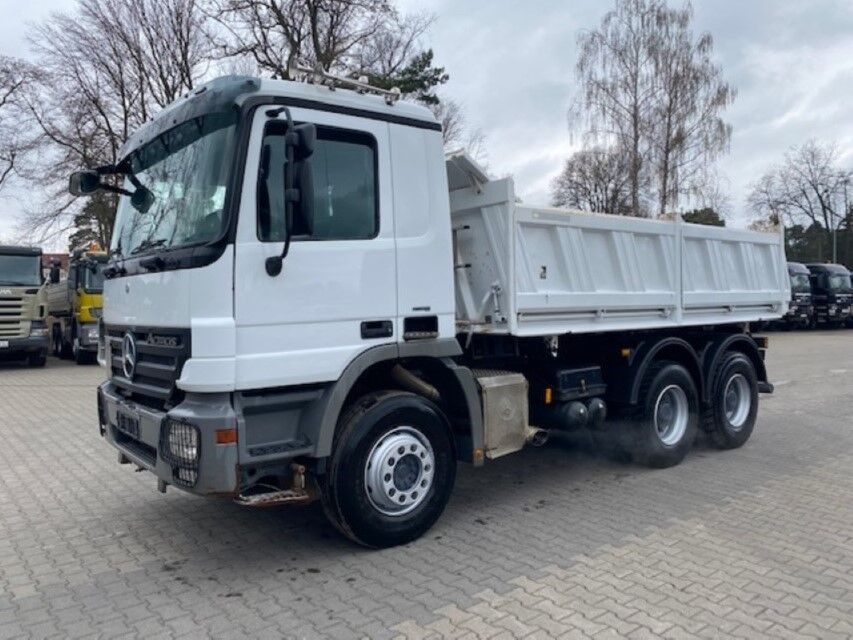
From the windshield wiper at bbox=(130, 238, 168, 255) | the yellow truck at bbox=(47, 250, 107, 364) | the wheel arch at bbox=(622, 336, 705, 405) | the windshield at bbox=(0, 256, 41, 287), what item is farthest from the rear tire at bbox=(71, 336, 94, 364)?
the wheel arch at bbox=(622, 336, 705, 405)

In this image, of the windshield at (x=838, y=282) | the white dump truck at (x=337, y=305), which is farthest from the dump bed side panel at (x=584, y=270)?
the windshield at (x=838, y=282)

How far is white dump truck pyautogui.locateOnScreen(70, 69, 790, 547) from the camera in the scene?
392 cm

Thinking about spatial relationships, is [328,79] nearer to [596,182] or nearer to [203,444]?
[203,444]

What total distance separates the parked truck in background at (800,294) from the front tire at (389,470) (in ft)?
86.7

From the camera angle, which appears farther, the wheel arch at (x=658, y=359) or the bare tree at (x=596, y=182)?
the bare tree at (x=596, y=182)

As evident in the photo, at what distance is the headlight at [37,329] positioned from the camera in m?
15.8

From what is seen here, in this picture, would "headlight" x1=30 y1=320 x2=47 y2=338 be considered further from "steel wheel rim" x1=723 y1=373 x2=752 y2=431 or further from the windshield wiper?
"steel wheel rim" x1=723 y1=373 x2=752 y2=431

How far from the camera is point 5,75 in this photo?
1013 inches

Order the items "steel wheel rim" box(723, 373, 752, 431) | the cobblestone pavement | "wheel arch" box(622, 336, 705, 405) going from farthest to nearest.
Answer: "steel wheel rim" box(723, 373, 752, 431) → "wheel arch" box(622, 336, 705, 405) → the cobblestone pavement

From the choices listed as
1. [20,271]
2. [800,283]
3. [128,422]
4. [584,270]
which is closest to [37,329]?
[20,271]

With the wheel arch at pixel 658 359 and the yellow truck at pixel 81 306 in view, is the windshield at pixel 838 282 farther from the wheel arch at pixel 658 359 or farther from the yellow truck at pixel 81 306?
the yellow truck at pixel 81 306

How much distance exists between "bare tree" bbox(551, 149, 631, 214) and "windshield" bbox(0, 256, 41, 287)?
1721 centimetres

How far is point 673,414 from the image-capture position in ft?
22.5

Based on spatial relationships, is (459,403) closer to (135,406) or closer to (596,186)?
(135,406)
